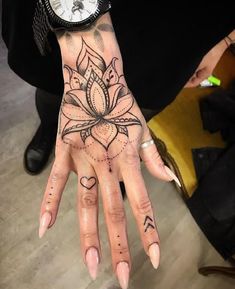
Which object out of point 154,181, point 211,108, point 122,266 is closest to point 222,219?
point 154,181

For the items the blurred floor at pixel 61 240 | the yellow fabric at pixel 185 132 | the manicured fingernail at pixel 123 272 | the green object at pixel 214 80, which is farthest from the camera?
the green object at pixel 214 80

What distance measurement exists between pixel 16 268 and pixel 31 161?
0.41 meters

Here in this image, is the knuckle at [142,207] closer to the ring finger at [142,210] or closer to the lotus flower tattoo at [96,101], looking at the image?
the ring finger at [142,210]

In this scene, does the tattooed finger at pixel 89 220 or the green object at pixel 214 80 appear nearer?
the tattooed finger at pixel 89 220

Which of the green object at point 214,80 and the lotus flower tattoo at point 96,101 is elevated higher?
the lotus flower tattoo at point 96,101

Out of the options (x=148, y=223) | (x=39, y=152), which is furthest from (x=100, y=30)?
(x=39, y=152)

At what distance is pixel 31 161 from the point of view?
1399mm

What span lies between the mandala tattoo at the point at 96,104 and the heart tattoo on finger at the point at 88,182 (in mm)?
47

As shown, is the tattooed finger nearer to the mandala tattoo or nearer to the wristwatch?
the mandala tattoo

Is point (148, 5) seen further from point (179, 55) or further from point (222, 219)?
point (222, 219)

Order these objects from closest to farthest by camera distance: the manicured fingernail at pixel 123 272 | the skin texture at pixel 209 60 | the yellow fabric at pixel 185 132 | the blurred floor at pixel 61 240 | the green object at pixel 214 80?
the manicured fingernail at pixel 123 272 < the skin texture at pixel 209 60 < the blurred floor at pixel 61 240 < the yellow fabric at pixel 185 132 < the green object at pixel 214 80

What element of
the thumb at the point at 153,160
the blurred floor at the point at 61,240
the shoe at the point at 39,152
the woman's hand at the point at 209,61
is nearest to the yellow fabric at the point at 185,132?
the blurred floor at the point at 61,240

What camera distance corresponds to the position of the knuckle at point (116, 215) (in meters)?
0.51

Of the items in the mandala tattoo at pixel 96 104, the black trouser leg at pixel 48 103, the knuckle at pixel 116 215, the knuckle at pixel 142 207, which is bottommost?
the black trouser leg at pixel 48 103
